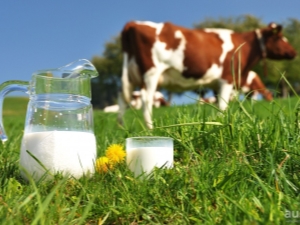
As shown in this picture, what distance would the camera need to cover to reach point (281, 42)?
10.6 metres

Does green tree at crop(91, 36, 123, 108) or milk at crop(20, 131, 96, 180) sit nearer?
milk at crop(20, 131, 96, 180)

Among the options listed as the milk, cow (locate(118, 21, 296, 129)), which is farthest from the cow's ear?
the milk

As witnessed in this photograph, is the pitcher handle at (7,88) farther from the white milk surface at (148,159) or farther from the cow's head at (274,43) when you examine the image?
the cow's head at (274,43)

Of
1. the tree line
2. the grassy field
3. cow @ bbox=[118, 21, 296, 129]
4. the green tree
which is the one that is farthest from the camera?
the green tree

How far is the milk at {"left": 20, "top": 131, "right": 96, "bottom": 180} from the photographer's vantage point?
7.00 ft

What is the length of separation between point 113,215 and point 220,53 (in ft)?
24.3

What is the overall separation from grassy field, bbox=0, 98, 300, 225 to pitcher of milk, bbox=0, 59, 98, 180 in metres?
0.09

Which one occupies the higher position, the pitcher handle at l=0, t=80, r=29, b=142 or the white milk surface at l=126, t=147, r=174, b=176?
the pitcher handle at l=0, t=80, r=29, b=142

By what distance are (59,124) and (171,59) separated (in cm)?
598

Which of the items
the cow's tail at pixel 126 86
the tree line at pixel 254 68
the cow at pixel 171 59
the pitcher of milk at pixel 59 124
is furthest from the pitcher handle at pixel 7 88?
the tree line at pixel 254 68

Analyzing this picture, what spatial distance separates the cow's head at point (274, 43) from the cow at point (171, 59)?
34.4 inches

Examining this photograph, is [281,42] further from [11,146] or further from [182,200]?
[182,200]

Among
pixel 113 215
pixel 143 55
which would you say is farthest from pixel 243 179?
pixel 143 55

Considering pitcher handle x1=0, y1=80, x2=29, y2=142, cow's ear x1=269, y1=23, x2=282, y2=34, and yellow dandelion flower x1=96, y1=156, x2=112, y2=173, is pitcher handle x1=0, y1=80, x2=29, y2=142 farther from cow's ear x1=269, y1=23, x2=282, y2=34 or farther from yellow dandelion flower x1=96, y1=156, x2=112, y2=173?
cow's ear x1=269, y1=23, x2=282, y2=34
